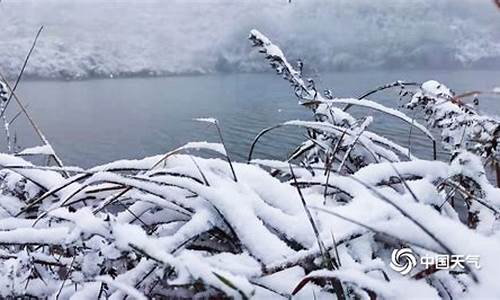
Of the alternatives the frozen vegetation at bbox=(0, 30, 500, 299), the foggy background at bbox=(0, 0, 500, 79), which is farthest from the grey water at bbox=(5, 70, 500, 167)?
the frozen vegetation at bbox=(0, 30, 500, 299)

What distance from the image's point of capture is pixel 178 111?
11.0 feet

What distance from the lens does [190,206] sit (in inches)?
16.1

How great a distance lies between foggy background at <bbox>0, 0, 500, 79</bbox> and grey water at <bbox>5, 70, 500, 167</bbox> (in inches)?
8.5

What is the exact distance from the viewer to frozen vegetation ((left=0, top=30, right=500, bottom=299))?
1.07 feet

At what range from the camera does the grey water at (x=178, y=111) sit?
225cm

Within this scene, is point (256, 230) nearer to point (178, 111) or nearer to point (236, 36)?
point (178, 111)

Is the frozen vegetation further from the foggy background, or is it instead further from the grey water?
the foggy background

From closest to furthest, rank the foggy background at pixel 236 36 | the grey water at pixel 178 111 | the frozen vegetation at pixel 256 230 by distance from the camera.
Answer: the frozen vegetation at pixel 256 230, the grey water at pixel 178 111, the foggy background at pixel 236 36

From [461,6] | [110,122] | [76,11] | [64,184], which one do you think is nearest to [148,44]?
[76,11]

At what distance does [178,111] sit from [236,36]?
2218 mm

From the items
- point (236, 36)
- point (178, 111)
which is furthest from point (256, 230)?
point (236, 36)

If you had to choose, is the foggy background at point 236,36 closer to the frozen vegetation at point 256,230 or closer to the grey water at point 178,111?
the grey water at point 178,111

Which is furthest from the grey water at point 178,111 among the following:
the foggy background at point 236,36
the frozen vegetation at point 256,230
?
the frozen vegetation at point 256,230

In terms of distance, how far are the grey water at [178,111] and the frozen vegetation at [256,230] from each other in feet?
3.14
